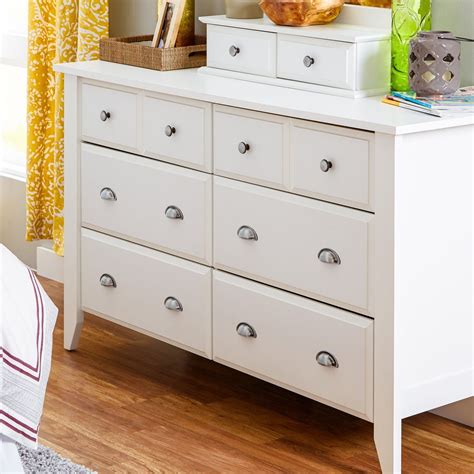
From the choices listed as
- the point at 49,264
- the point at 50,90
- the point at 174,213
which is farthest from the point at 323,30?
the point at 49,264

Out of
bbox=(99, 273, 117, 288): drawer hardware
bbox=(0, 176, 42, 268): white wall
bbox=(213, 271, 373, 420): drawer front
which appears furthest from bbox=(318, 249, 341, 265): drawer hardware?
bbox=(0, 176, 42, 268): white wall

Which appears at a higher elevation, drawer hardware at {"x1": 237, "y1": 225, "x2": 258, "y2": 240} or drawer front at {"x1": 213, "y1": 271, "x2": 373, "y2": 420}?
drawer hardware at {"x1": 237, "y1": 225, "x2": 258, "y2": 240}

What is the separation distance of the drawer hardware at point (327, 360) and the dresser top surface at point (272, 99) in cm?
53

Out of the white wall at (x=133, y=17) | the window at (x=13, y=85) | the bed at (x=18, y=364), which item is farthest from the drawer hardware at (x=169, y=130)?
the window at (x=13, y=85)

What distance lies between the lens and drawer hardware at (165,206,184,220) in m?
2.76

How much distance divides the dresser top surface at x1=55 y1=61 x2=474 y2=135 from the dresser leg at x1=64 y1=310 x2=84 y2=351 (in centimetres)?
71

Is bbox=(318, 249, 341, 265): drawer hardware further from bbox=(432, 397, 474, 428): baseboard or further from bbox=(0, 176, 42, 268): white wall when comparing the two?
bbox=(0, 176, 42, 268): white wall

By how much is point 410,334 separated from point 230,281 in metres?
0.52

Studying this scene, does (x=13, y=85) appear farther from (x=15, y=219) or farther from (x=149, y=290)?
(x=149, y=290)

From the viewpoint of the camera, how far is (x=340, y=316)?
2.40m

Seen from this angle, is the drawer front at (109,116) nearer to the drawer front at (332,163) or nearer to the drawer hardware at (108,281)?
the drawer hardware at (108,281)

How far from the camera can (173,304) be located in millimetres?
2830

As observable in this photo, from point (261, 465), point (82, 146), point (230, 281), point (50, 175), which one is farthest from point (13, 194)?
point (261, 465)

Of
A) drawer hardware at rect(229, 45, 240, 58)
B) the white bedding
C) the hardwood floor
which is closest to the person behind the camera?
the white bedding
